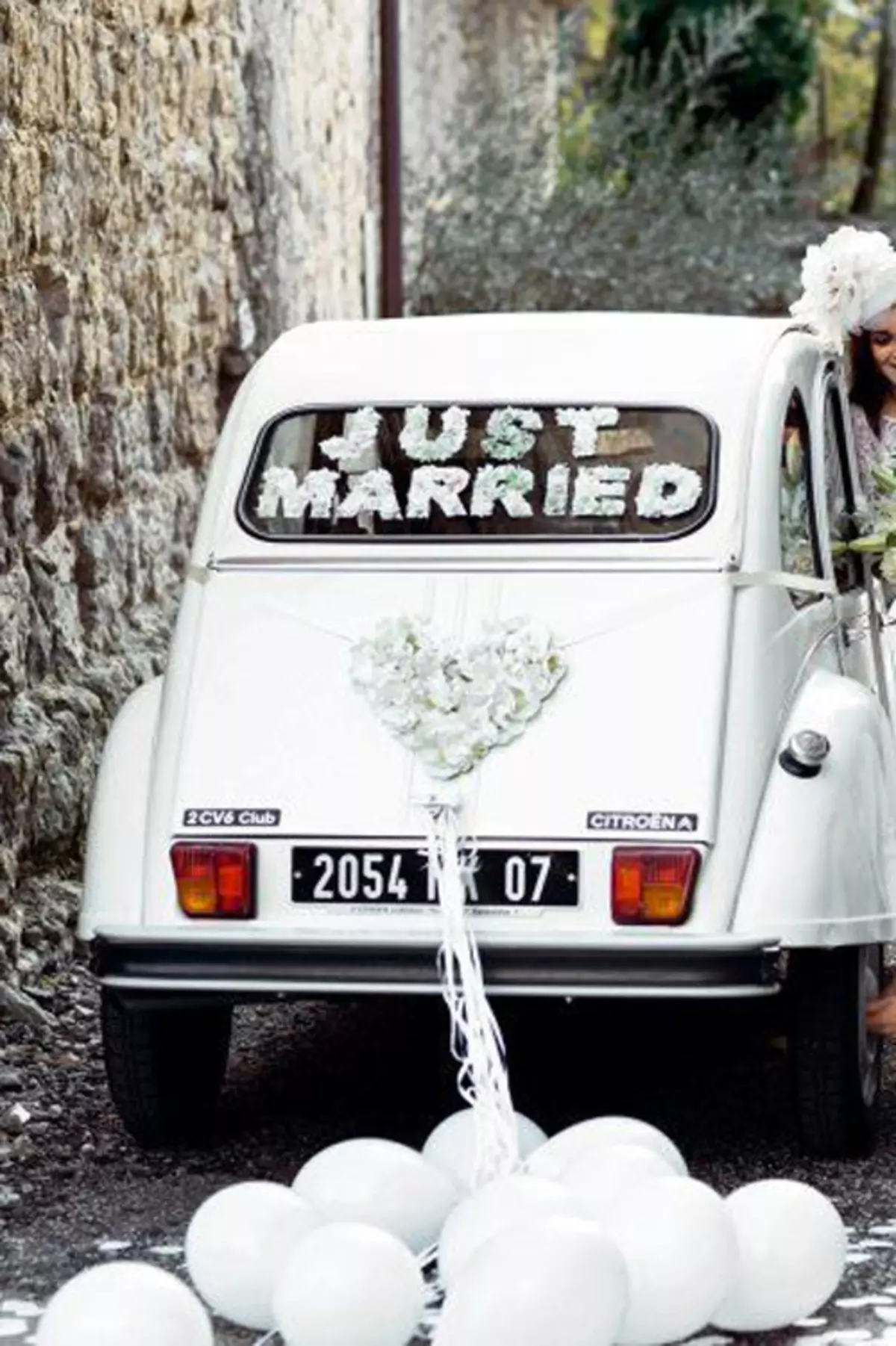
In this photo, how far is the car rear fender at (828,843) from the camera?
6.82 meters

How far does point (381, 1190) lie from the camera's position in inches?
237

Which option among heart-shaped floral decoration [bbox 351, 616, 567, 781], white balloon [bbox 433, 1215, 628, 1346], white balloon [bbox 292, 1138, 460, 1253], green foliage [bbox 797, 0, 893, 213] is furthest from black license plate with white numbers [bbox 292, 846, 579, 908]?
green foliage [bbox 797, 0, 893, 213]

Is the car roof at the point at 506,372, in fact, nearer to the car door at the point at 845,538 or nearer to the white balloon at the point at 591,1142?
the car door at the point at 845,538

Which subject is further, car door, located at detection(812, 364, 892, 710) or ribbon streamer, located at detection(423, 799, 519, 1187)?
car door, located at detection(812, 364, 892, 710)

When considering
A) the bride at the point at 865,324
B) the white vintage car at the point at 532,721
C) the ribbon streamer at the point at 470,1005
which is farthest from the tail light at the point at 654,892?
the bride at the point at 865,324

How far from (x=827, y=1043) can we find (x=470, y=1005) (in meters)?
0.84

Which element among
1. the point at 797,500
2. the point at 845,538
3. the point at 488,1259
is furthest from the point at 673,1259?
the point at 845,538

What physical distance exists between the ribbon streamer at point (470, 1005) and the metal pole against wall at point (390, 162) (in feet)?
35.0

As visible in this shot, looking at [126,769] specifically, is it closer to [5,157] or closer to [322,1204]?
[322,1204]

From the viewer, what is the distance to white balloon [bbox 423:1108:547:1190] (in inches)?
249

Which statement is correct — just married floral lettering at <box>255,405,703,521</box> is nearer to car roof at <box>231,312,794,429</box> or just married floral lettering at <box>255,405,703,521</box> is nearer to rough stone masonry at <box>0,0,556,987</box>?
car roof at <box>231,312,794,429</box>

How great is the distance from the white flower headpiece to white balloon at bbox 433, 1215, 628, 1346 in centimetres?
357

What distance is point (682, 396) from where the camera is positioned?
7508mm

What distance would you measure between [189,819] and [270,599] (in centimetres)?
61
